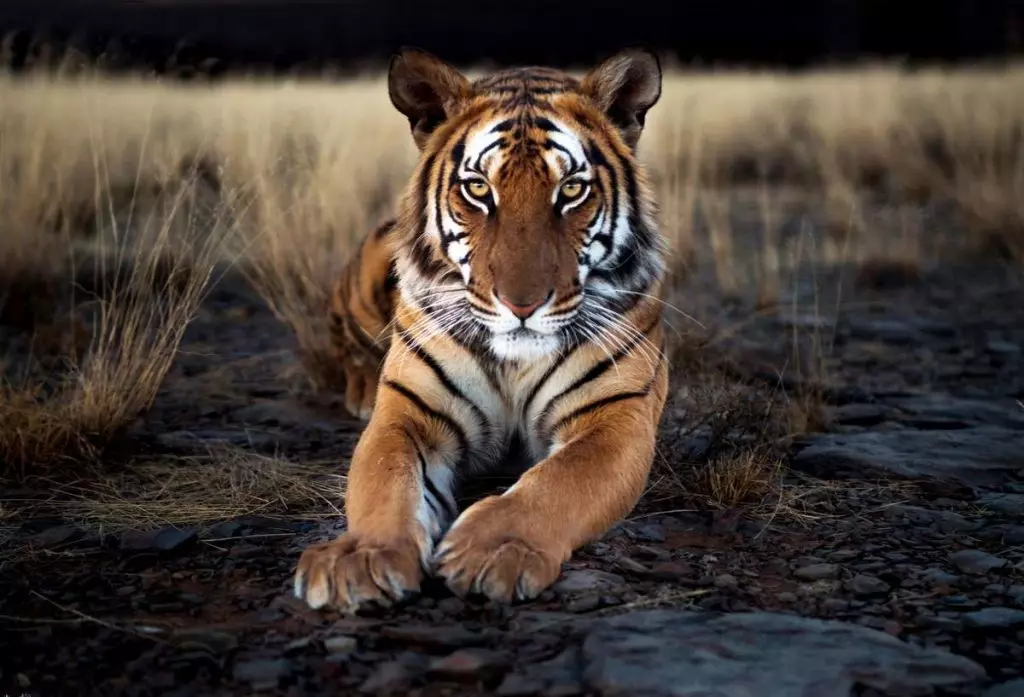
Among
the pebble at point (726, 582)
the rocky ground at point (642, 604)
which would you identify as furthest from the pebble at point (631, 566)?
the pebble at point (726, 582)

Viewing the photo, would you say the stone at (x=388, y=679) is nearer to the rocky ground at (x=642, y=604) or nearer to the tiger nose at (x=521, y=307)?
the rocky ground at (x=642, y=604)

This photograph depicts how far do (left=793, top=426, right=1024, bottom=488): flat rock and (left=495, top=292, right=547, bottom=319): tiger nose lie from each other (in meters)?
1.34

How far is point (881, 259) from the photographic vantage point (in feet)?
26.0

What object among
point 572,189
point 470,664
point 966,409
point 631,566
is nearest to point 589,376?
point 572,189

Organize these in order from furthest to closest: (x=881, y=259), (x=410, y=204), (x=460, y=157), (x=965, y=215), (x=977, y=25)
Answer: (x=977, y=25), (x=965, y=215), (x=881, y=259), (x=410, y=204), (x=460, y=157)

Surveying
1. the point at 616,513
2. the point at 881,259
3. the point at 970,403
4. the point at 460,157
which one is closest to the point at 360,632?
the point at 616,513

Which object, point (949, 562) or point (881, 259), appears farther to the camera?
point (881, 259)

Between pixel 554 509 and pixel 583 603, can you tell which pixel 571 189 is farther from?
pixel 583 603

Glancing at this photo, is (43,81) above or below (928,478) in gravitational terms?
above

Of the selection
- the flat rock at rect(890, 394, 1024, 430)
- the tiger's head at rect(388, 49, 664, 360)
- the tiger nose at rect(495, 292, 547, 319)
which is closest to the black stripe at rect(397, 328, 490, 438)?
the tiger's head at rect(388, 49, 664, 360)

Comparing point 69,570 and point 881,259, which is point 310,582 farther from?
point 881,259

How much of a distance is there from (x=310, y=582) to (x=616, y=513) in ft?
2.85

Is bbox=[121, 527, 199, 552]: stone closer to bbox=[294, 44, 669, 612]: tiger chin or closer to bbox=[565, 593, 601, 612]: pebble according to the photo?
bbox=[294, 44, 669, 612]: tiger chin

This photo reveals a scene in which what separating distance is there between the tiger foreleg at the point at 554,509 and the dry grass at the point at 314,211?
0.41 metres
